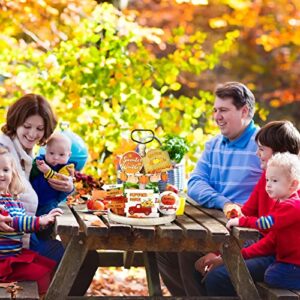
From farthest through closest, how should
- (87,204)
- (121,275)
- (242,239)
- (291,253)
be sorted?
(121,275) < (87,204) < (291,253) < (242,239)

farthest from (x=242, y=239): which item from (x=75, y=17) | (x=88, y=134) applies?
(x=75, y=17)

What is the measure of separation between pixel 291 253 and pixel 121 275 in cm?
308

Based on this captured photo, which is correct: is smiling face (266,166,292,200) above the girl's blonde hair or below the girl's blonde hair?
above

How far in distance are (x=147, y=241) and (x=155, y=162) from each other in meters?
0.42

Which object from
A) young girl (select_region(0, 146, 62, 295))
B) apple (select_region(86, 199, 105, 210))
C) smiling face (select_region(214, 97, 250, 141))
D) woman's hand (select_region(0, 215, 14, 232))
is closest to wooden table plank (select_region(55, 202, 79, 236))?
young girl (select_region(0, 146, 62, 295))

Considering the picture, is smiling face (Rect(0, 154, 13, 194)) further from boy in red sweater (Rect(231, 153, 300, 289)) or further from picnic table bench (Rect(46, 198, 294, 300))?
boy in red sweater (Rect(231, 153, 300, 289))

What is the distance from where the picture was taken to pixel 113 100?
20.6 ft

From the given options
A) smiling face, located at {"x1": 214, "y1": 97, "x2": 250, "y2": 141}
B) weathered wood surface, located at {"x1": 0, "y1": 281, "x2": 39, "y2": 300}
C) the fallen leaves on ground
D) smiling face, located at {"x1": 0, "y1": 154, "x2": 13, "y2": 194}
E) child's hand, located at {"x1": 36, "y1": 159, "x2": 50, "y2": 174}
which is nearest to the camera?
weathered wood surface, located at {"x1": 0, "y1": 281, "x2": 39, "y2": 300}

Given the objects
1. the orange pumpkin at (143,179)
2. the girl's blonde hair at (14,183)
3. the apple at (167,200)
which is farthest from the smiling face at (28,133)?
the apple at (167,200)

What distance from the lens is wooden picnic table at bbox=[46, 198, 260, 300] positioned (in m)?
3.51

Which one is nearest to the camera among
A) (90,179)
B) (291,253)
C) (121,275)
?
(291,253)

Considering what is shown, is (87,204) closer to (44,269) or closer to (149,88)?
(44,269)

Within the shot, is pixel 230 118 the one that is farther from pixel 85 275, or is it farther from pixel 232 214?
pixel 85 275

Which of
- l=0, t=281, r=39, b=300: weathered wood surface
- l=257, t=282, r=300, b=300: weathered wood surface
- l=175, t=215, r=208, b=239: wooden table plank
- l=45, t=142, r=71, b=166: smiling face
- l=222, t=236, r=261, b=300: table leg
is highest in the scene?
l=45, t=142, r=71, b=166: smiling face
